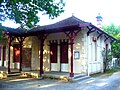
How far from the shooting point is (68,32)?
50.0 feet

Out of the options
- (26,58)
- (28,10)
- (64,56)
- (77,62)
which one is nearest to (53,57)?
(64,56)

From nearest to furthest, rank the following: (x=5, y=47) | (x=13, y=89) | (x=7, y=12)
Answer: (x=13, y=89) → (x=7, y=12) → (x=5, y=47)

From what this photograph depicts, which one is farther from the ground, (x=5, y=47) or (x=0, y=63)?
(x=5, y=47)

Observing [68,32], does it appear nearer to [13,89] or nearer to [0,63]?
[13,89]

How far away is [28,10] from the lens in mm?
12391

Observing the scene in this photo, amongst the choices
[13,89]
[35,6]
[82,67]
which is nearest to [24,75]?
[82,67]

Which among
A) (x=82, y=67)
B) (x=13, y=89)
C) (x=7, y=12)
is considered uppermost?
(x=7, y=12)

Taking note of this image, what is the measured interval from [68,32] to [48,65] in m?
4.67

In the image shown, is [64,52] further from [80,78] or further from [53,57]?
[80,78]

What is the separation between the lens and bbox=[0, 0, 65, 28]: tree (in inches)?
465

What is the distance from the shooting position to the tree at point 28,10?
1181cm

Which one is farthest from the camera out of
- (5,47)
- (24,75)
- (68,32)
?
(5,47)

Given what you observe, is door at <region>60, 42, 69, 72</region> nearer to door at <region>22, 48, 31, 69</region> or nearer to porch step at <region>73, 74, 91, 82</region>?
porch step at <region>73, 74, 91, 82</region>

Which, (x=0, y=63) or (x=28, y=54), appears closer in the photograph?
(x=28, y=54)
